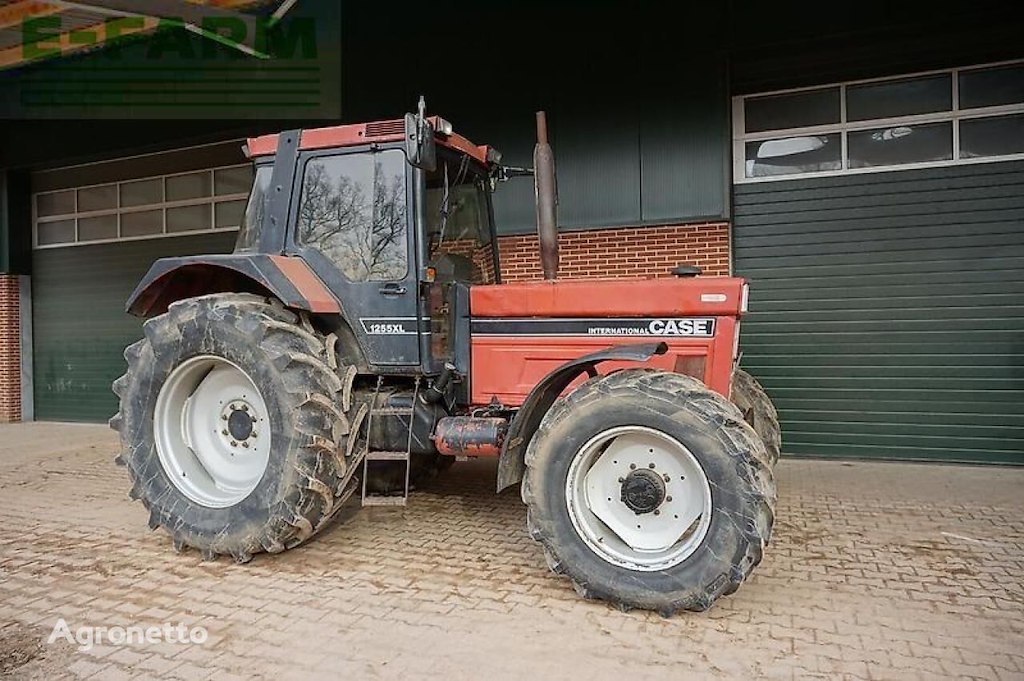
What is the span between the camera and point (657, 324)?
4.07m

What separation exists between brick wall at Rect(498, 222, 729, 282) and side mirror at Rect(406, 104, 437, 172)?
11.2ft

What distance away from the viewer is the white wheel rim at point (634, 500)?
345cm

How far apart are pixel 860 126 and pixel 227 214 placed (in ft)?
26.6

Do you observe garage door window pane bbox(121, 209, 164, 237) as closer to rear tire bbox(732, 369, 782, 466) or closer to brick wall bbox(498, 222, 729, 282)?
brick wall bbox(498, 222, 729, 282)

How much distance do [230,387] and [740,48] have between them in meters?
5.94

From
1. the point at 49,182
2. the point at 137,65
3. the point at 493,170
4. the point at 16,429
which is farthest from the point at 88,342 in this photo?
the point at 493,170

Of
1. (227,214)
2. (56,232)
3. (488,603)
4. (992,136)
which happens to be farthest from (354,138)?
(56,232)

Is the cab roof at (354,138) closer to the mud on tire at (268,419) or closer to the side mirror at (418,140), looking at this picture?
the side mirror at (418,140)

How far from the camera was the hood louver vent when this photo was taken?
4379 mm

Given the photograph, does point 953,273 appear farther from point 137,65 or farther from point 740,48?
point 137,65

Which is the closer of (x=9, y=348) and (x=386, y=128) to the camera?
(x=386, y=128)

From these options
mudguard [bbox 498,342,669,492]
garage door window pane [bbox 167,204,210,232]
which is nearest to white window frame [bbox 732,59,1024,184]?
mudguard [bbox 498,342,669,492]

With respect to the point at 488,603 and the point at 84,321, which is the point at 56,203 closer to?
the point at 84,321

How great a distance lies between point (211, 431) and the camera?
4590mm
